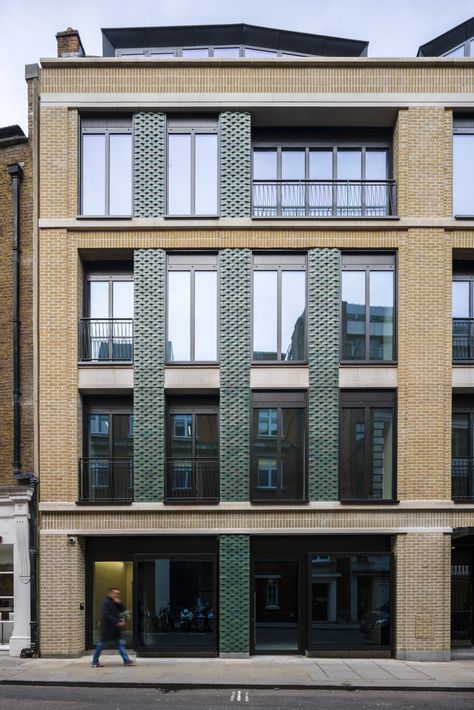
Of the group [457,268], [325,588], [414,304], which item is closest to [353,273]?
[414,304]

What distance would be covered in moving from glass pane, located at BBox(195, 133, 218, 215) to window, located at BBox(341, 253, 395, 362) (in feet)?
12.3

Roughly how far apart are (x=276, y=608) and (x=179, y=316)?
765cm

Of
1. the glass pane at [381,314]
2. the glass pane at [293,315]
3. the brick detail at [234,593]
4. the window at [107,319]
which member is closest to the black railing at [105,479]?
the window at [107,319]

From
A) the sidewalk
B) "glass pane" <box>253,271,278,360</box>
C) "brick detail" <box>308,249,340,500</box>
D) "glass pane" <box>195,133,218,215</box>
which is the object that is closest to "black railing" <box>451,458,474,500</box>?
"brick detail" <box>308,249,340,500</box>

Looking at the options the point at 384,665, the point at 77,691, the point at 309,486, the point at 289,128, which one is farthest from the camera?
the point at 289,128

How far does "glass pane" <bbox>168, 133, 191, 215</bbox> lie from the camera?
16297mm

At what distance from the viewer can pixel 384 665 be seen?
14680 mm

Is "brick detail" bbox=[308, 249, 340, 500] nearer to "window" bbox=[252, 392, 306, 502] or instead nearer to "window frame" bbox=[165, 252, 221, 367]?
"window" bbox=[252, 392, 306, 502]

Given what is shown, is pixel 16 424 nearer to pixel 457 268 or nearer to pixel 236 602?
pixel 236 602

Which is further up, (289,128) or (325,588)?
(289,128)

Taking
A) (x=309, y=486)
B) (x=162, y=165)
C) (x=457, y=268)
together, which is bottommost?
(x=309, y=486)

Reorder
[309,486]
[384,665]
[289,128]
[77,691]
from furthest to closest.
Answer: [289,128] → [309,486] → [384,665] → [77,691]

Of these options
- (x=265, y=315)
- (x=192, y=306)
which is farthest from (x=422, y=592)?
(x=192, y=306)

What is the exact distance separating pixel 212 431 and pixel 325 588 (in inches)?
186
